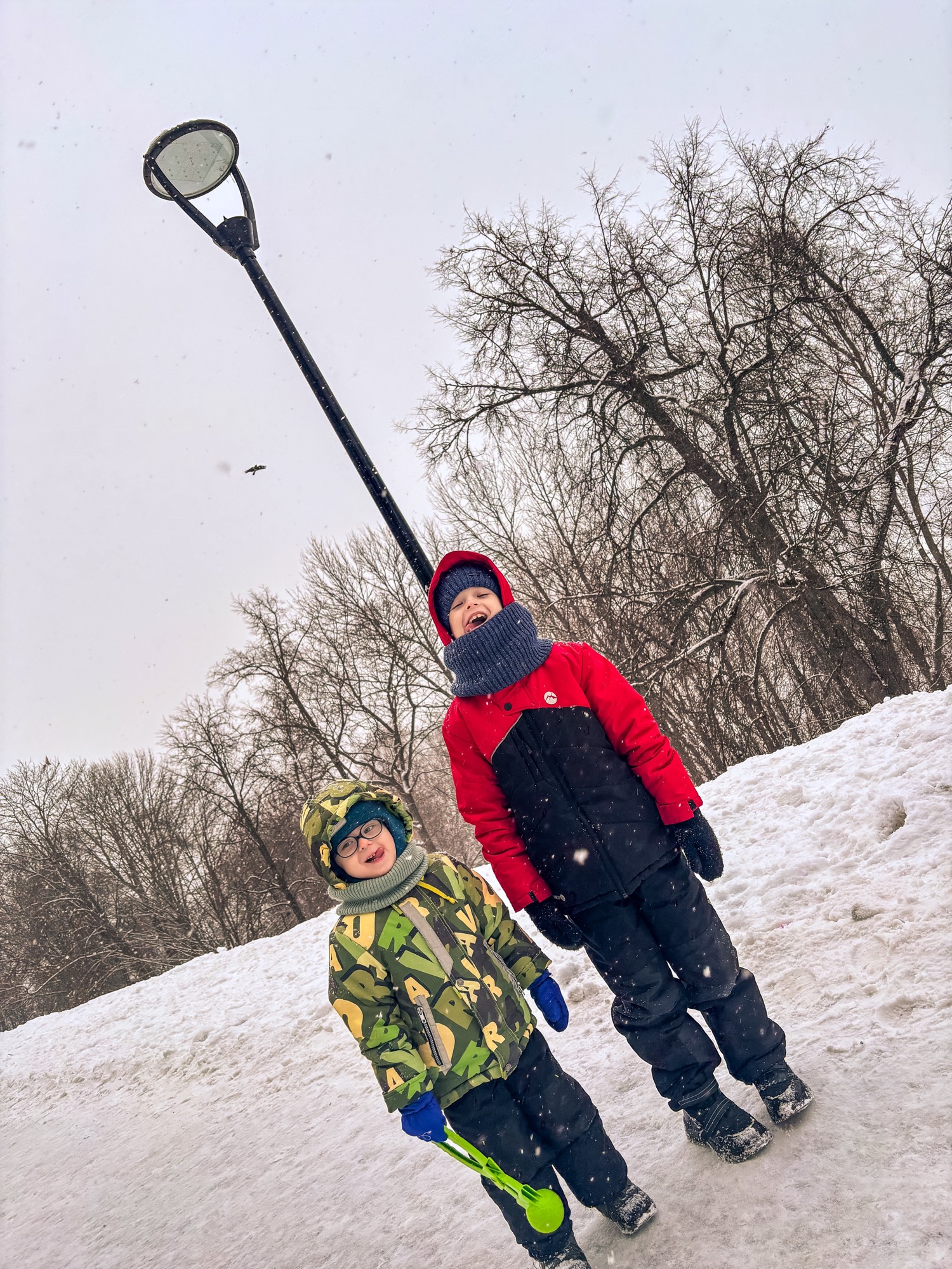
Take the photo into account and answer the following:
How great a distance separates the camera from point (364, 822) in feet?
7.46

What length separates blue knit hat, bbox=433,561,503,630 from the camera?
2541 millimetres

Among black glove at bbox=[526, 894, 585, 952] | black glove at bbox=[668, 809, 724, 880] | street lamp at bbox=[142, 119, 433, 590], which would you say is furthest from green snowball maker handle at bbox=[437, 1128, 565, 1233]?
street lamp at bbox=[142, 119, 433, 590]

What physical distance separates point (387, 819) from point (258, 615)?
804 inches

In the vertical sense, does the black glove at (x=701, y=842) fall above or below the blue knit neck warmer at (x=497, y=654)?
below

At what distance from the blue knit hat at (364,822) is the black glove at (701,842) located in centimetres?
85

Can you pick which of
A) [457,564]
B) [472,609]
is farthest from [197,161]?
[472,609]

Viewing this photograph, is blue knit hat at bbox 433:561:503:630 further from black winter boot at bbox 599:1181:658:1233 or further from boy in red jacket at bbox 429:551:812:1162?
black winter boot at bbox 599:1181:658:1233

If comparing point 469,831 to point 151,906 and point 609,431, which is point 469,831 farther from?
point 609,431

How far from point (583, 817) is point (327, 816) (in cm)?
77

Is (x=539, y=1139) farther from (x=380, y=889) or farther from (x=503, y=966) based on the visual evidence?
(x=380, y=889)

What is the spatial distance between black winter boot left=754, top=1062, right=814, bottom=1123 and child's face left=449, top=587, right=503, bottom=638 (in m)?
1.62

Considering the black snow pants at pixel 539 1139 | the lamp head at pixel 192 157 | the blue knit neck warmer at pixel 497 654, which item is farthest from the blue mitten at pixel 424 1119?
the lamp head at pixel 192 157

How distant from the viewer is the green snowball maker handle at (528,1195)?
210 cm

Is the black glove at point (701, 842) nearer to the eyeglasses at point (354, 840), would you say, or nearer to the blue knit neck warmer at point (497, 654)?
the blue knit neck warmer at point (497, 654)
